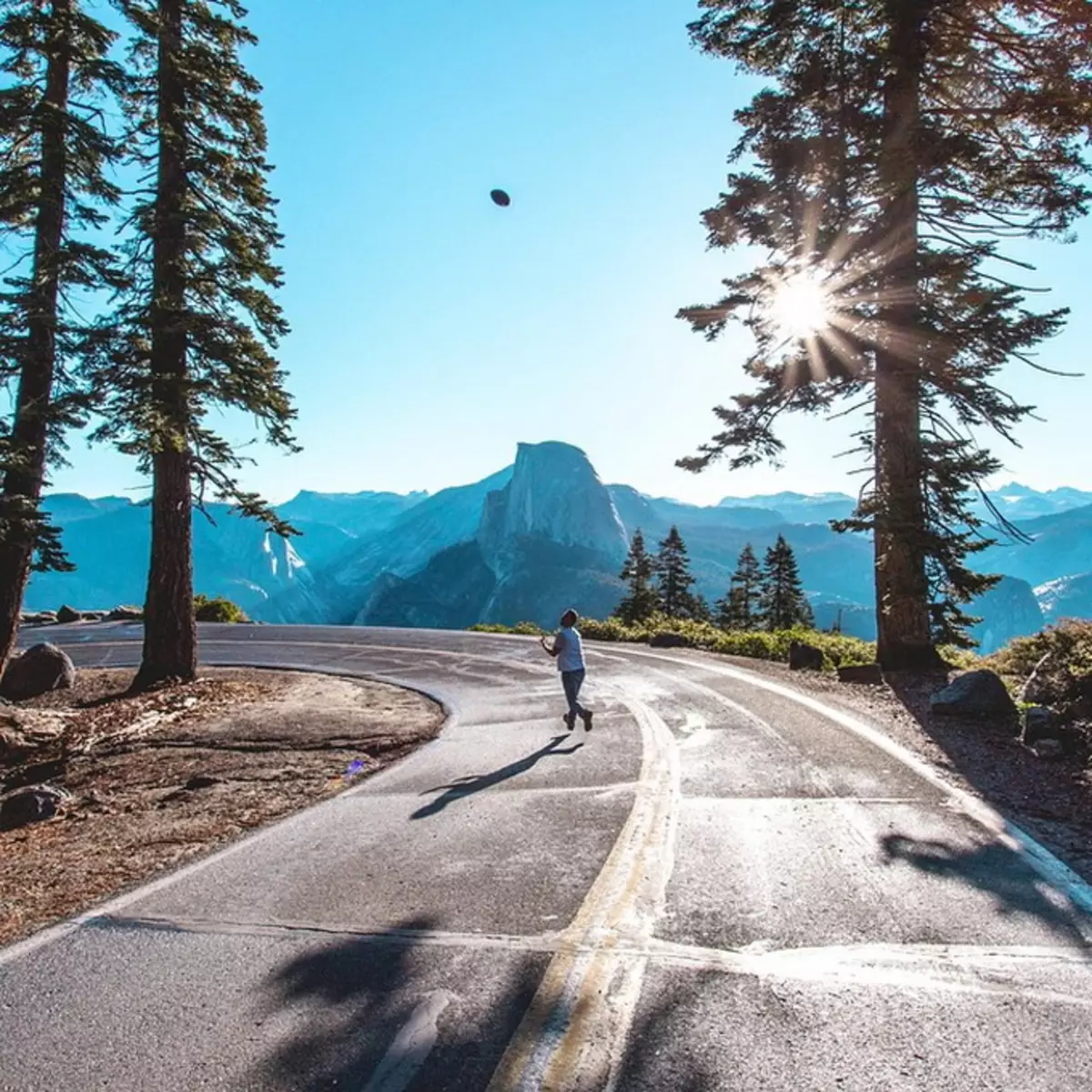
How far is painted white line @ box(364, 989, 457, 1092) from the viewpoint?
2669mm

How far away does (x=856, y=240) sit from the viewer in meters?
12.7

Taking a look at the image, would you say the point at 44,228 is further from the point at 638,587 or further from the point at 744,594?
the point at 744,594

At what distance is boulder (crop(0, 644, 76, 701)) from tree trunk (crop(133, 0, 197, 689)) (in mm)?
2061

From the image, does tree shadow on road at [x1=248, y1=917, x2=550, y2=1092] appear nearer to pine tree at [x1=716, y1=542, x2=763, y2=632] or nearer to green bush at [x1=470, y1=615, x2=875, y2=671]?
green bush at [x1=470, y1=615, x2=875, y2=671]

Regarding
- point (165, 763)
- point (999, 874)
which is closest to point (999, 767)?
point (999, 874)

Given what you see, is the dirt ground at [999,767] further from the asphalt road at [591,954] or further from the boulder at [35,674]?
the boulder at [35,674]

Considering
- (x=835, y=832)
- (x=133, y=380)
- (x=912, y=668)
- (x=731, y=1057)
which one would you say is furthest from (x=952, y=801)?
(x=133, y=380)

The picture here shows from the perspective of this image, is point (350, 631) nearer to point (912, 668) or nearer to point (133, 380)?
point (133, 380)

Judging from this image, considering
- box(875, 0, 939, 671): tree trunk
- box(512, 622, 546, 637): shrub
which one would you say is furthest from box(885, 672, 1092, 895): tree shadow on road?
box(512, 622, 546, 637): shrub

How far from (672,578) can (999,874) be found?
159 ft

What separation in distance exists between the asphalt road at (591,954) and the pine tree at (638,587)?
38.1m

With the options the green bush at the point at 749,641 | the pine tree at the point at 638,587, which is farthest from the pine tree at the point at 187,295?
the pine tree at the point at 638,587

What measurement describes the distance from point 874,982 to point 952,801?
3460 mm

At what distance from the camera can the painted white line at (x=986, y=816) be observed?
171 inches
